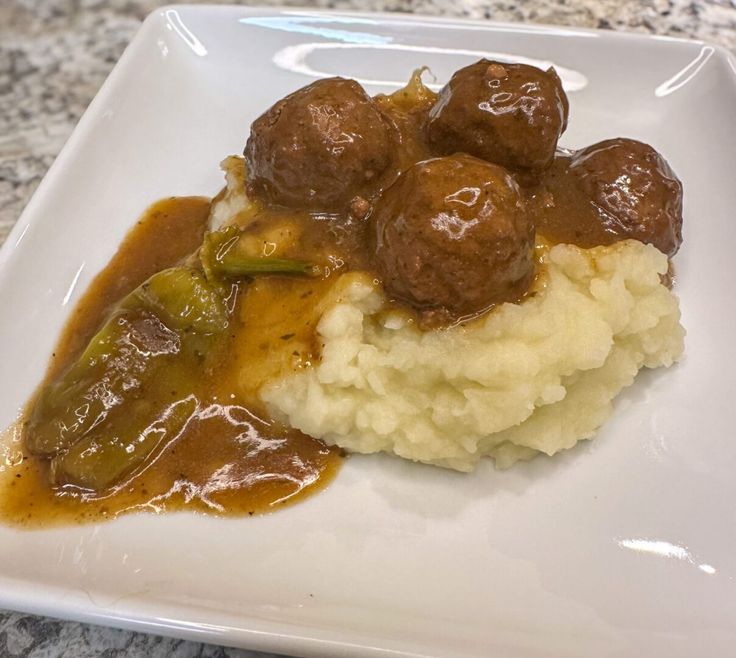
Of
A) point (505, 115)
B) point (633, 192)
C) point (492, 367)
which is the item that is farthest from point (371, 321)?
point (633, 192)

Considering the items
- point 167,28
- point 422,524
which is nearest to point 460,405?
point 422,524

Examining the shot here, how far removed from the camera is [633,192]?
318 cm

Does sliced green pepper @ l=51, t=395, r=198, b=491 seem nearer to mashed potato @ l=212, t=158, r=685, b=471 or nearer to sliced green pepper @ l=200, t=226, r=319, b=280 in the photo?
mashed potato @ l=212, t=158, r=685, b=471

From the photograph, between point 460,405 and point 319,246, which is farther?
point 319,246

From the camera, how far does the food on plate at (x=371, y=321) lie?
279 cm

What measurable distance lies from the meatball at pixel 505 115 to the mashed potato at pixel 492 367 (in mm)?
494

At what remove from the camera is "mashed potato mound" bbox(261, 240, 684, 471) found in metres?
2.82

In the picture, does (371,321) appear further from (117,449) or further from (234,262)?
(117,449)

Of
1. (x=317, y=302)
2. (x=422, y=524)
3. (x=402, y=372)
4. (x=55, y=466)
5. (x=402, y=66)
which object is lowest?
(x=422, y=524)

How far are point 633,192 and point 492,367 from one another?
1142 millimetres

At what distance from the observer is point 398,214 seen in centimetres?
277

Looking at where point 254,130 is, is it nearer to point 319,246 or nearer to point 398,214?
point 319,246

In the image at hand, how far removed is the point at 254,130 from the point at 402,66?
5.49ft

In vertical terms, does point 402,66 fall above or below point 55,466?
above
